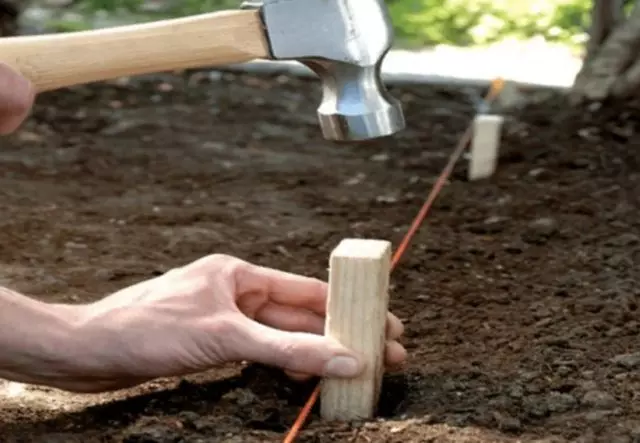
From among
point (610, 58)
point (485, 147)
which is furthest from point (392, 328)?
point (610, 58)

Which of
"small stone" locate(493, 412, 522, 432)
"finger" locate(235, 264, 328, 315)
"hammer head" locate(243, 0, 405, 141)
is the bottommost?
"small stone" locate(493, 412, 522, 432)

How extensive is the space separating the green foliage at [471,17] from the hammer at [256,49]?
3190 millimetres

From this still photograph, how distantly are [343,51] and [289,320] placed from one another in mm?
368

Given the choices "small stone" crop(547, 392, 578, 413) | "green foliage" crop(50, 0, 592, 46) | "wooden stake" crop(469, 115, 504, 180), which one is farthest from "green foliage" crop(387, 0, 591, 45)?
"small stone" crop(547, 392, 578, 413)

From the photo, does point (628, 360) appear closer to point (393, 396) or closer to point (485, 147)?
point (393, 396)

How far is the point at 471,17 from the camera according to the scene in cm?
505

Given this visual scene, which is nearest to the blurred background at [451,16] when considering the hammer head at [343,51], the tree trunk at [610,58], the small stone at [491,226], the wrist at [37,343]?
the tree trunk at [610,58]

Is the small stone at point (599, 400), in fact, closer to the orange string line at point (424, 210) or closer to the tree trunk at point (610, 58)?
A: the orange string line at point (424, 210)

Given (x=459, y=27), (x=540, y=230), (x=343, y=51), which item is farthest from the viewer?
(x=459, y=27)

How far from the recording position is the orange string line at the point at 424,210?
1385 millimetres

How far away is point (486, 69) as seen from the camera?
4207 mm

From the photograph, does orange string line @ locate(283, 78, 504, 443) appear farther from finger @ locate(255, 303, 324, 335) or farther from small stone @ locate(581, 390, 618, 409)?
small stone @ locate(581, 390, 618, 409)

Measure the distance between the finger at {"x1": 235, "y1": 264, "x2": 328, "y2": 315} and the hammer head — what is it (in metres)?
0.20

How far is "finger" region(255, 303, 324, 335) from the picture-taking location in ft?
5.23
